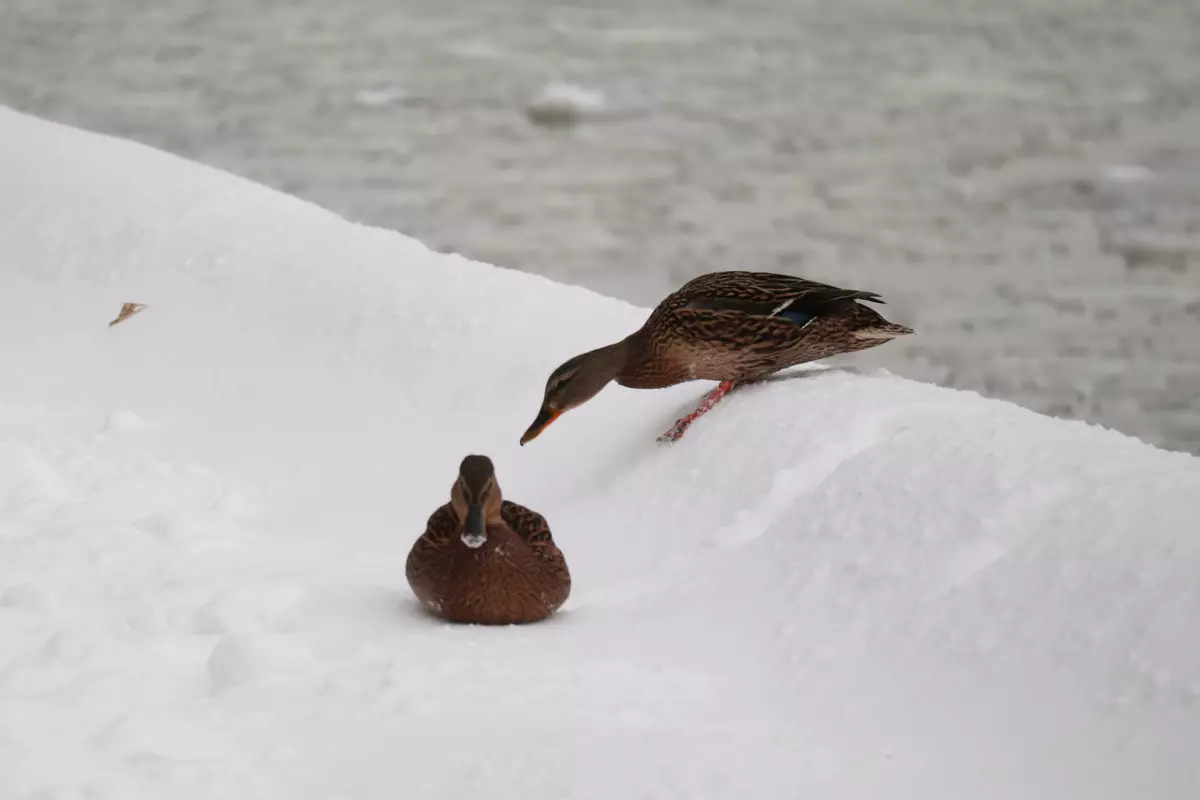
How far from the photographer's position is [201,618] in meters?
2.23

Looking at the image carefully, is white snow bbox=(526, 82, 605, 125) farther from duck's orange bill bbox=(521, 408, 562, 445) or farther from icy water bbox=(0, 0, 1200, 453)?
duck's orange bill bbox=(521, 408, 562, 445)

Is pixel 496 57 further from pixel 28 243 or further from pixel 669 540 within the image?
pixel 669 540

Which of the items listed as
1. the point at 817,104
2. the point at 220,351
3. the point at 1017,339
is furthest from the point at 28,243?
the point at 817,104

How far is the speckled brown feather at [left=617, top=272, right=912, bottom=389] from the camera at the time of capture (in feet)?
9.68

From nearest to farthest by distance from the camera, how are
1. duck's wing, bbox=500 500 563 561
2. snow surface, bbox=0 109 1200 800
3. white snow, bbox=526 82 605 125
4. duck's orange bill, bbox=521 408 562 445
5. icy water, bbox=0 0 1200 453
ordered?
1. snow surface, bbox=0 109 1200 800
2. duck's wing, bbox=500 500 563 561
3. duck's orange bill, bbox=521 408 562 445
4. icy water, bbox=0 0 1200 453
5. white snow, bbox=526 82 605 125

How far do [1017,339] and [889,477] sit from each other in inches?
169

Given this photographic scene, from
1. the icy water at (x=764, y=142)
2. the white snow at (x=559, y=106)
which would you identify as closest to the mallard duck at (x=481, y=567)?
the icy water at (x=764, y=142)

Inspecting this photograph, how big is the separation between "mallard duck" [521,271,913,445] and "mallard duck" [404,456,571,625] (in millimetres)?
552

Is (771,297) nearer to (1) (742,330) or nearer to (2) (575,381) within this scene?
(1) (742,330)

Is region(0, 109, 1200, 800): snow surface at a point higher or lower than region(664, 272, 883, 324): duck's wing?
lower

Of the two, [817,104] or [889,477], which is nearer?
[889,477]

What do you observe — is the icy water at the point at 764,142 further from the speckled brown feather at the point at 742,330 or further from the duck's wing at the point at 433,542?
the duck's wing at the point at 433,542

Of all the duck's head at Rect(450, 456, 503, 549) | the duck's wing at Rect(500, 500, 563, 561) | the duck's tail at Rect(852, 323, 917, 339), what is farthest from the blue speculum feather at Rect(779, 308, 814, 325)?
the duck's head at Rect(450, 456, 503, 549)

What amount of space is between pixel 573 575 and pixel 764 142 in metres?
6.27
